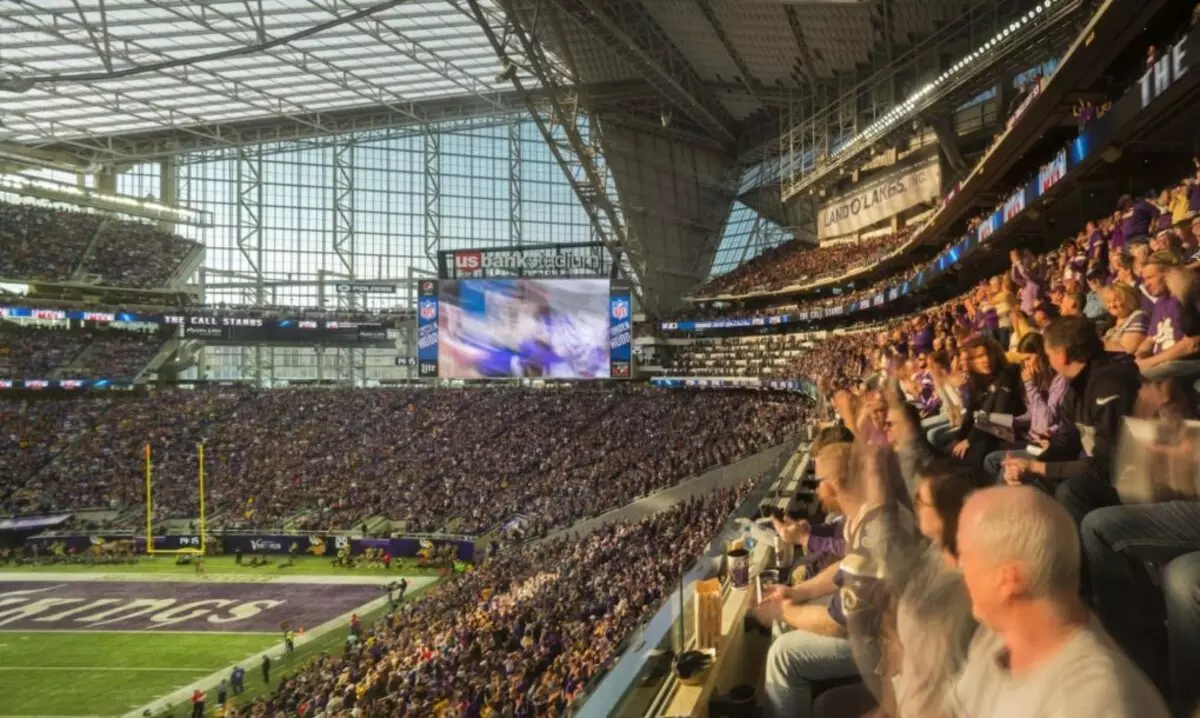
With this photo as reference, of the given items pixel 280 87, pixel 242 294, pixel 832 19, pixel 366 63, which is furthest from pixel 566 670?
pixel 242 294

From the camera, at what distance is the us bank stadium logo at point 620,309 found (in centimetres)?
3400

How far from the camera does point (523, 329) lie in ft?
115

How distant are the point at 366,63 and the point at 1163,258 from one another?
4069cm

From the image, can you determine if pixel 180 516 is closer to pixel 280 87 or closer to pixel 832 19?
pixel 280 87

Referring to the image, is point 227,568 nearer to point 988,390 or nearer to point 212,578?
point 212,578

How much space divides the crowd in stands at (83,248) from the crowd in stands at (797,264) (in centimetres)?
3300

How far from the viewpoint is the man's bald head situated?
154 cm

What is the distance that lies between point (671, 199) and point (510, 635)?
3518cm

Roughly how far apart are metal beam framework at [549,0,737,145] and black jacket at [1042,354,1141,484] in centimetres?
2559

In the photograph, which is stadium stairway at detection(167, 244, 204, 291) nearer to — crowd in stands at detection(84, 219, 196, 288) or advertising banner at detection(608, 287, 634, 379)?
crowd in stands at detection(84, 219, 196, 288)

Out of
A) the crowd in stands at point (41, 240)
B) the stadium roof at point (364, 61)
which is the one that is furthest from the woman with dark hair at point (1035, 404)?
the crowd in stands at point (41, 240)

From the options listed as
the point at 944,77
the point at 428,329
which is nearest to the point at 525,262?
the point at 428,329

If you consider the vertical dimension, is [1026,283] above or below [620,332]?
below

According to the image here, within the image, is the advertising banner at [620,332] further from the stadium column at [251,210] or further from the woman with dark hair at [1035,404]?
the woman with dark hair at [1035,404]
